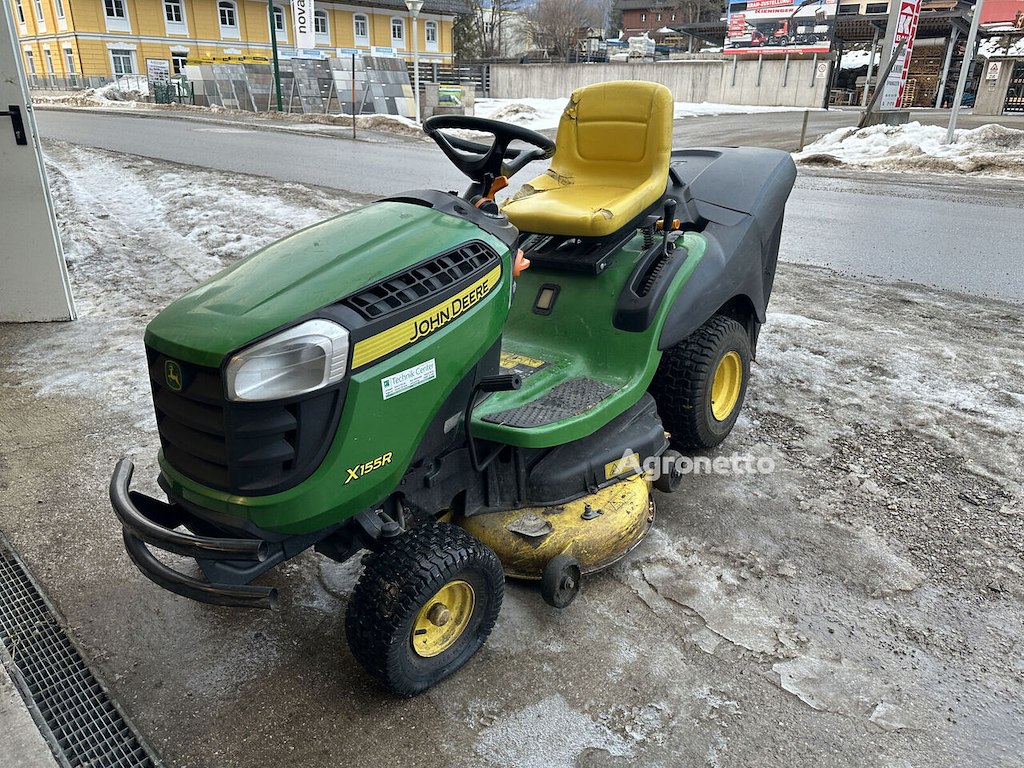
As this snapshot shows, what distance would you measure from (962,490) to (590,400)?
1561 millimetres

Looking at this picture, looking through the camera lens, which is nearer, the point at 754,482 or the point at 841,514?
the point at 841,514

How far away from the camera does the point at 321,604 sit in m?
2.38

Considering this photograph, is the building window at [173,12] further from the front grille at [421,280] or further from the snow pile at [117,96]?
the front grille at [421,280]

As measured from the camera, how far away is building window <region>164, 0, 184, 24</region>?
43781mm

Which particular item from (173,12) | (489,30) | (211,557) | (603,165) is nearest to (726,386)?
(603,165)

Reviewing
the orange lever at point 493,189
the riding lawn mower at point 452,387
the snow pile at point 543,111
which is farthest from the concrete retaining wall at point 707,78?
the orange lever at point 493,189

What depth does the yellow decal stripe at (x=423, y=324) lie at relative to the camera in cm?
173

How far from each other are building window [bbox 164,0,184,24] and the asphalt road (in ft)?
95.5

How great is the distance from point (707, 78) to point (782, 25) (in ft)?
36.3

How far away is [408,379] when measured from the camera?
183 cm

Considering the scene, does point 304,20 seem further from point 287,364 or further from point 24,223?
point 287,364

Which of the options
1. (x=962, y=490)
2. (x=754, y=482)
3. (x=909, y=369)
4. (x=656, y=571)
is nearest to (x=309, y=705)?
(x=656, y=571)

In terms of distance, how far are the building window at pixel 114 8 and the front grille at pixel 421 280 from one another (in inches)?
1932

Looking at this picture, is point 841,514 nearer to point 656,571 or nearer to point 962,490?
point 962,490
